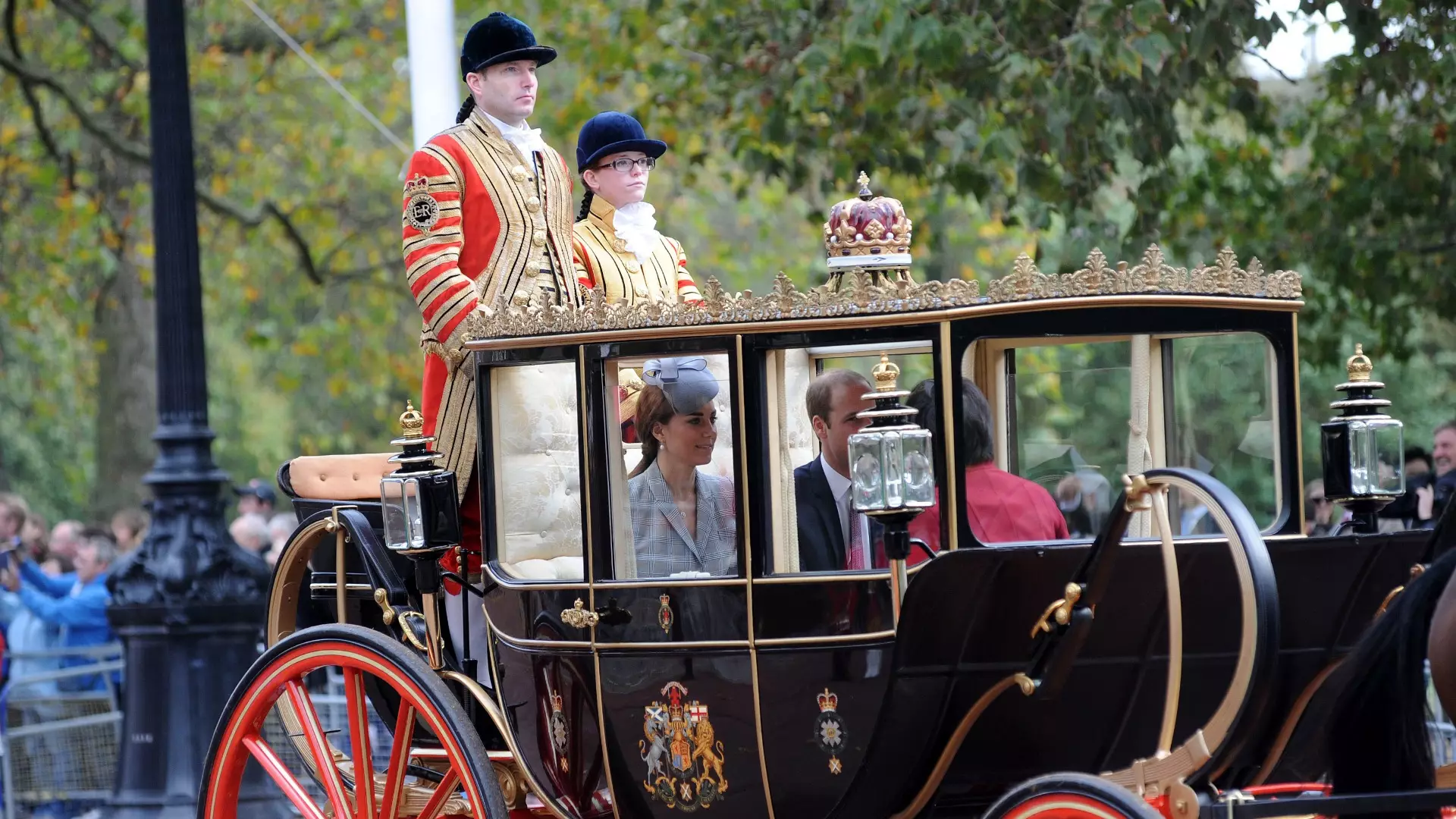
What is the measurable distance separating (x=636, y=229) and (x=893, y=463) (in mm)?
2100

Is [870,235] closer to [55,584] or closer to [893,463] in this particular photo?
[893,463]

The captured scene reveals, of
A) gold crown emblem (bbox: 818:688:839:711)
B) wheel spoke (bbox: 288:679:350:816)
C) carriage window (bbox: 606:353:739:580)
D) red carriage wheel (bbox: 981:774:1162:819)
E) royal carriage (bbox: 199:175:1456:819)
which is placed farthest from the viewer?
wheel spoke (bbox: 288:679:350:816)

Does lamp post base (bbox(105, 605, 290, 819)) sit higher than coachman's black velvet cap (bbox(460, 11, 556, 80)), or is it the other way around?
coachman's black velvet cap (bbox(460, 11, 556, 80))

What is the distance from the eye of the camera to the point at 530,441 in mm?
5039

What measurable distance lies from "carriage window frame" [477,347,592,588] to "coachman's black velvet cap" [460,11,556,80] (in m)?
0.95

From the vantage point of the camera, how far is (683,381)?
465 cm

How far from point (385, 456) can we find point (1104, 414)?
211cm

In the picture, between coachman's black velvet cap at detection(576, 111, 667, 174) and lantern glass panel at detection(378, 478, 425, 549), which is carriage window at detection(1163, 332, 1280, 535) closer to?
coachman's black velvet cap at detection(576, 111, 667, 174)

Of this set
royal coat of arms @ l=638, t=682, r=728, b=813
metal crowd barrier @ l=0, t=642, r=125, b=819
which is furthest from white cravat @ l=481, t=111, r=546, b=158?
metal crowd barrier @ l=0, t=642, r=125, b=819

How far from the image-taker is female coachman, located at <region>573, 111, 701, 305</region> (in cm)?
577

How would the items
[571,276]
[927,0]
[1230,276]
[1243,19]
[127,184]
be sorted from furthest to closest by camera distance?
[127,184] → [927,0] → [1243,19] → [571,276] → [1230,276]

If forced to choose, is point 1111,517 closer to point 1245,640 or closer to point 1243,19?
point 1245,640

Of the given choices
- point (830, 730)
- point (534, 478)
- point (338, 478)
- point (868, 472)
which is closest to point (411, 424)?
point (534, 478)

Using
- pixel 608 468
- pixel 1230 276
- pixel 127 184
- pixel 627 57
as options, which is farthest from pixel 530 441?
pixel 127 184
